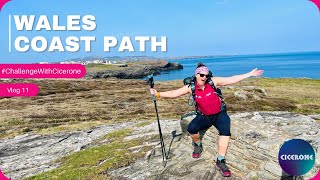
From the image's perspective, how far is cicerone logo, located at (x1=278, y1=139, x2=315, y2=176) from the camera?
A: 1002 centimetres

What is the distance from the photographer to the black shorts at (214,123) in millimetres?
13031

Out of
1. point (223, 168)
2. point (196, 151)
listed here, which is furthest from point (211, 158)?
point (223, 168)

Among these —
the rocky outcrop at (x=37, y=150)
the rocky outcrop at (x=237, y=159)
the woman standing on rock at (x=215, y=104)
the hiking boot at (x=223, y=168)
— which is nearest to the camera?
the hiking boot at (x=223, y=168)

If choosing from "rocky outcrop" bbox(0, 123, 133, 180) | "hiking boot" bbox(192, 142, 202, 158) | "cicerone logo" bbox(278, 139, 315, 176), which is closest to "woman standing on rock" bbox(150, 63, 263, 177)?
"hiking boot" bbox(192, 142, 202, 158)

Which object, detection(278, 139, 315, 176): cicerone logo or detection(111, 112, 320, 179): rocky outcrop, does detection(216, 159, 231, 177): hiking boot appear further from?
detection(278, 139, 315, 176): cicerone logo

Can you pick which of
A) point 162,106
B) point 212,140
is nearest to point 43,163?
point 212,140

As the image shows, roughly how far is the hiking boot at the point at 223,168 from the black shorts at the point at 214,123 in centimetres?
106

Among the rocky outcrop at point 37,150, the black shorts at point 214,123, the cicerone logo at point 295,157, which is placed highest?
the black shorts at point 214,123

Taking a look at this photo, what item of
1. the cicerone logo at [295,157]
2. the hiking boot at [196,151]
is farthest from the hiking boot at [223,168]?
the cicerone logo at [295,157]

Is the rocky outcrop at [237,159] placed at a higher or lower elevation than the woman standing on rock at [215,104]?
lower

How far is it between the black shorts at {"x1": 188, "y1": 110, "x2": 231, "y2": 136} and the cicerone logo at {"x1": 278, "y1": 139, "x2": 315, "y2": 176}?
303cm

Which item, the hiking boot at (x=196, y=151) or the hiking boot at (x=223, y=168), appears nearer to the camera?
the hiking boot at (x=223, y=168)

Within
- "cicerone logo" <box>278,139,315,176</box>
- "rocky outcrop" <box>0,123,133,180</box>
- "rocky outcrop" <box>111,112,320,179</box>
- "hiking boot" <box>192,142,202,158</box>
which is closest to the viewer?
"cicerone logo" <box>278,139,315,176</box>

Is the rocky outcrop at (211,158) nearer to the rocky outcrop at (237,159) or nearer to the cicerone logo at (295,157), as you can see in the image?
the rocky outcrop at (237,159)
